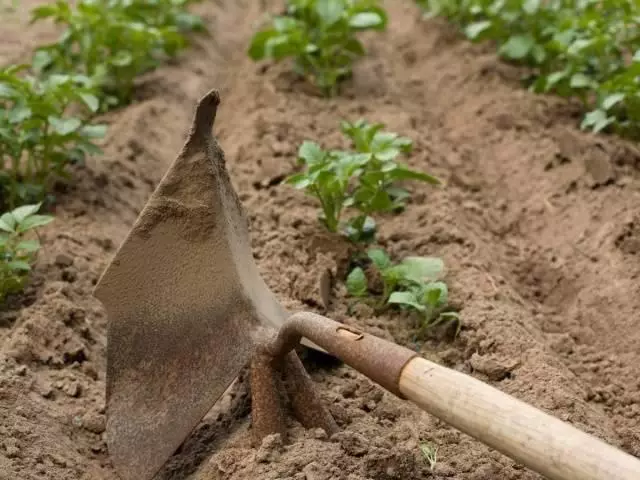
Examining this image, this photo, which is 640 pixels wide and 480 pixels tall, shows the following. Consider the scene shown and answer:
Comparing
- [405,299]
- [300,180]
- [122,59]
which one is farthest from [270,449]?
[122,59]

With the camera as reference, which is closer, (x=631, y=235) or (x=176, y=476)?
(x=176, y=476)

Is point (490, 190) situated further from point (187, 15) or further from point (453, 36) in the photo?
point (187, 15)

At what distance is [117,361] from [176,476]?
35 centimetres

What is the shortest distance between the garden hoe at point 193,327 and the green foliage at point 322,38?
7.24 ft

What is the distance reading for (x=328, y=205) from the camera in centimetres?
313

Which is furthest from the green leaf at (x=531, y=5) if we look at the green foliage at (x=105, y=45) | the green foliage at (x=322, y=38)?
the green foliage at (x=105, y=45)

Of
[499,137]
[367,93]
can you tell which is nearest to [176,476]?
[499,137]

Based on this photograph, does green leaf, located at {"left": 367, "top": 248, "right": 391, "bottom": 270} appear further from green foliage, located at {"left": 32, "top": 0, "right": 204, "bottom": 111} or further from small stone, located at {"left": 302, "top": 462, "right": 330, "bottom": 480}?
green foliage, located at {"left": 32, "top": 0, "right": 204, "bottom": 111}

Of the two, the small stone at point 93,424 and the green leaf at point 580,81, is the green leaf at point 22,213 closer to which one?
the small stone at point 93,424

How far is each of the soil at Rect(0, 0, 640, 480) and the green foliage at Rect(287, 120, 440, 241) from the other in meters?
0.12

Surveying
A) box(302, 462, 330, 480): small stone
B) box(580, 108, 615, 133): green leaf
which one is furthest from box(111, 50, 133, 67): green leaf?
box(302, 462, 330, 480): small stone

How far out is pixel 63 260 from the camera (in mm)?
3188

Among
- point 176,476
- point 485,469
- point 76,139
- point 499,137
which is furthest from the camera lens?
point 499,137

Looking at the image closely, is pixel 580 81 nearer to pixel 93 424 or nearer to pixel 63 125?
pixel 63 125
